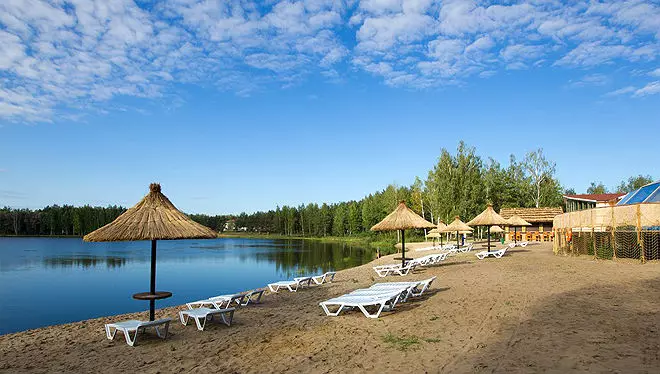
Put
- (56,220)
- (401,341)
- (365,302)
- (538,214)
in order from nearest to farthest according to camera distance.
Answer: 1. (401,341)
2. (365,302)
3. (538,214)
4. (56,220)

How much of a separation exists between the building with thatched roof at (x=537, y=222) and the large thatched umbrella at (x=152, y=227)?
1445 inches

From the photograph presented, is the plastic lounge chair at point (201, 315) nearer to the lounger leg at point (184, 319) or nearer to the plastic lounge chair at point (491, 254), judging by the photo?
the lounger leg at point (184, 319)

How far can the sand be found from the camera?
19.4 feet

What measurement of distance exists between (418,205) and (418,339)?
58.7 meters

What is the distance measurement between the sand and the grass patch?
0.10 feet

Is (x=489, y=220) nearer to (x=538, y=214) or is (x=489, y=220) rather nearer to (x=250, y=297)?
(x=250, y=297)

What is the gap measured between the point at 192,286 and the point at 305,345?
17996mm

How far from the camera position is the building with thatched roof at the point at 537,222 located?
39688mm

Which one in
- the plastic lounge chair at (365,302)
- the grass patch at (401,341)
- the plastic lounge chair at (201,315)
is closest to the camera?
the grass patch at (401,341)

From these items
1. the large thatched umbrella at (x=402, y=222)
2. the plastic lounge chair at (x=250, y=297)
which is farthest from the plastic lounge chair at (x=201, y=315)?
A: the large thatched umbrella at (x=402, y=222)

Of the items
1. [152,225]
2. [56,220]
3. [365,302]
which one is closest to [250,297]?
[152,225]

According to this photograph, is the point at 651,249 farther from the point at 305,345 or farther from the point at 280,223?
the point at 280,223

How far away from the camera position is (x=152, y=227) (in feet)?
29.5

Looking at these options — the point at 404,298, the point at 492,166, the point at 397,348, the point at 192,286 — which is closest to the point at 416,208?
the point at 492,166
